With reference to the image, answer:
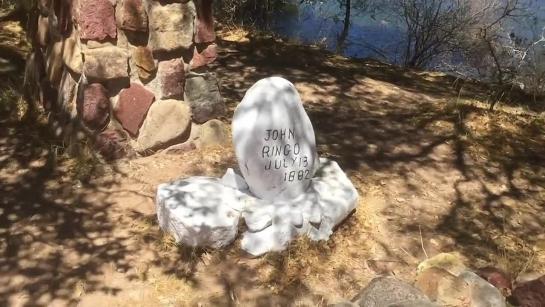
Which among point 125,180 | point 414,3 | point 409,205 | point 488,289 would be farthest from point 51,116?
point 414,3

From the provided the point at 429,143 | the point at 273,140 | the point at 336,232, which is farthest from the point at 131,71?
the point at 429,143

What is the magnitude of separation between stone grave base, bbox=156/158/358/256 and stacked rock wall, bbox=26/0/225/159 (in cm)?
88

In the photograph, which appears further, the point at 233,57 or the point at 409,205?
the point at 233,57

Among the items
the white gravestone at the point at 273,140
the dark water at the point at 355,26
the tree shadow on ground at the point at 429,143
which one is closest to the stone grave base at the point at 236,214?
the white gravestone at the point at 273,140

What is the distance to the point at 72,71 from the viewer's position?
473 centimetres

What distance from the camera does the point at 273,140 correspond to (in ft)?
13.0

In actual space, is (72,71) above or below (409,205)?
above

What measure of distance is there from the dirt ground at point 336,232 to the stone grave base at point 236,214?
90mm

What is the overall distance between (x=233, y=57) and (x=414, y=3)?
5.48 metres

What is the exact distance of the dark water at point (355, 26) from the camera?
1232cm

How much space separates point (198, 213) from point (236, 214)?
259 mm

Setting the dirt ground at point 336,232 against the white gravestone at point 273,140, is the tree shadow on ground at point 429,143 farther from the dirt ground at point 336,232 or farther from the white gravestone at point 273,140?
the white gravestone at point 273,140

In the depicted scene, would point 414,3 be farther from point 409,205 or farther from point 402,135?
point 409,205

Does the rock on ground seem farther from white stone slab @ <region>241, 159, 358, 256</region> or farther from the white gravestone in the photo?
the white gravestone
